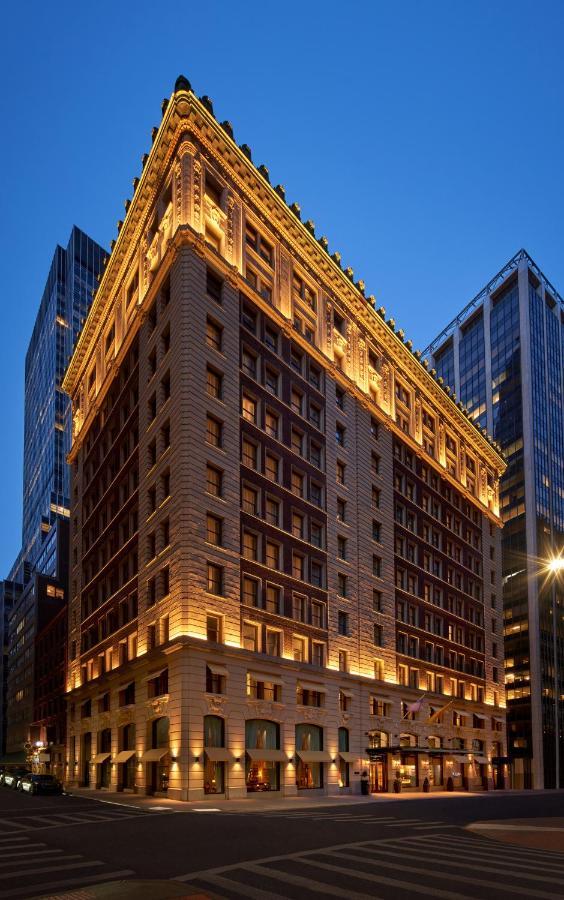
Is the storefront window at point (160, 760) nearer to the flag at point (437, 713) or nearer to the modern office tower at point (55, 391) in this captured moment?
the flag at point (437, 713)

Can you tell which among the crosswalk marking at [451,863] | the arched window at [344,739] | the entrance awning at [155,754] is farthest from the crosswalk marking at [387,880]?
the arched window at [344,739]

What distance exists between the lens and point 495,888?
14234 mm

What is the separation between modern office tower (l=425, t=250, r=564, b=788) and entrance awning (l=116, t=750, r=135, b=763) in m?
76.6

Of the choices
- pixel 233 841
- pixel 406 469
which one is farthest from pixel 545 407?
pixel 233 841

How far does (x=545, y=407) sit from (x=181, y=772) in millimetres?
110889

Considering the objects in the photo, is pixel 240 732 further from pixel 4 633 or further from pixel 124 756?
pixel 4 633

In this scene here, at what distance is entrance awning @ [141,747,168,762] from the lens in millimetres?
43031

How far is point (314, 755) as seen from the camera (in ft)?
169

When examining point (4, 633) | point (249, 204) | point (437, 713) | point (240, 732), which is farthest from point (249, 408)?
point (4, 633)

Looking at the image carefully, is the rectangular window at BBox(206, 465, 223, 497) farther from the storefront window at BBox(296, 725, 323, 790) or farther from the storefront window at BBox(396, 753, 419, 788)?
the storefront window at BBox(396, 753, 419, 788)

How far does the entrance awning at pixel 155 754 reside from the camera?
43.0 m

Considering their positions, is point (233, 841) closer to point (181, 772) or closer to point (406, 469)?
point (181, 772)

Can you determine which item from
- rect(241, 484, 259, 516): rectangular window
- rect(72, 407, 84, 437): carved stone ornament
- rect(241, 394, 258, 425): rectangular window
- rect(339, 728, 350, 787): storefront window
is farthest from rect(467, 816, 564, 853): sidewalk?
rect(72, 407, 84, 437): carved stone ornament

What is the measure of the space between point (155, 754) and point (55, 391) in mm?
141111
